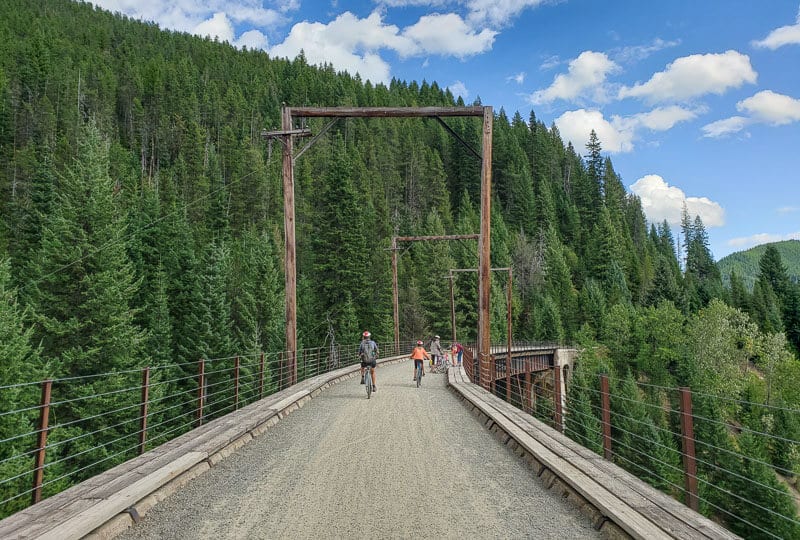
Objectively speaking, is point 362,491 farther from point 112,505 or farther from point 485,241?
point 485,241

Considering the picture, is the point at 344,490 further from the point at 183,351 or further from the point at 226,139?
the point at 226,139

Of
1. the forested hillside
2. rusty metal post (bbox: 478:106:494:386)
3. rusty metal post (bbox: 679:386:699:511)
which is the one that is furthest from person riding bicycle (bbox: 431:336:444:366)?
rusty metal post (bbox: 679:386:699:511)

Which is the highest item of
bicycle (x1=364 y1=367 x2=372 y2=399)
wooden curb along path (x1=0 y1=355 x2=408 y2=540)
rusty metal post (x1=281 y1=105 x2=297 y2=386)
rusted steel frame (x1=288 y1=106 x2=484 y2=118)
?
rusted steel frame (x1=288 y1=106 x2=484 y2=118)

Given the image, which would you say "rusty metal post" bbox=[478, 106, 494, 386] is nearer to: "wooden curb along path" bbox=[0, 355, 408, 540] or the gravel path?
the gravel path

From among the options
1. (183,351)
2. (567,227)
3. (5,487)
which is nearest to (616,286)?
(567,227)

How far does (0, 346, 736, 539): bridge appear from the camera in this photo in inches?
167

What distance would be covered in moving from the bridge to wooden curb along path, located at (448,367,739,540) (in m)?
0.02

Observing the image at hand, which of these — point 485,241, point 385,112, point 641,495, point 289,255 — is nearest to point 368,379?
point 289,255

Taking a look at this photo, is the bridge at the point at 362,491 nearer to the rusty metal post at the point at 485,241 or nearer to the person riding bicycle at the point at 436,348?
the rusty metal post at the point at 485,241

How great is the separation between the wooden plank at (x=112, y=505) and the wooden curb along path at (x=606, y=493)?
4204 mm

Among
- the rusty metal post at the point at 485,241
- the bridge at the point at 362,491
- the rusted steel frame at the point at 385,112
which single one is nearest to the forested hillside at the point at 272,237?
the bridge at the point at 362,491

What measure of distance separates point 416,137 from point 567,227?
38.6 m

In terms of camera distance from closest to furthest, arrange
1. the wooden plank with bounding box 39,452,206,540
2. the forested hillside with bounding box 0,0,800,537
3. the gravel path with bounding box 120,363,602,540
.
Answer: the wooden plank with bounding box 39,452,206,540, the gravel path with bounding box 120,363,602,540, the forested hillside with bounding box 0,0,800,537

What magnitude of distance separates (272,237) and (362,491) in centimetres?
6066
